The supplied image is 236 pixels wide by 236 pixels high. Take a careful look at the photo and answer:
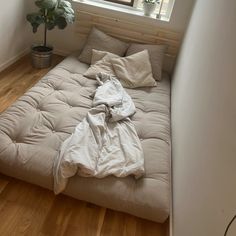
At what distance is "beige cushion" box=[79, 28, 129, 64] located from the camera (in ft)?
9.32

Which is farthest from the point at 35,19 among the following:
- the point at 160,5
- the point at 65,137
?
the point at 65,137

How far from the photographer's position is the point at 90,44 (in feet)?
9.44

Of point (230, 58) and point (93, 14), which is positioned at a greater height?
point (230, 58)

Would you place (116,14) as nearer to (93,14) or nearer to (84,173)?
(93,14)

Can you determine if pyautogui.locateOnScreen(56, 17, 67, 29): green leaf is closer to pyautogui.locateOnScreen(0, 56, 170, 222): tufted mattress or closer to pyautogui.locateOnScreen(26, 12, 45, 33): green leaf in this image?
pyautogui.locateOnScreen(26, 12, 45, 33): green leaf

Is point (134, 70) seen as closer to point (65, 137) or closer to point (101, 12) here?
point (101, 12)

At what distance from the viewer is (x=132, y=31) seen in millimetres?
2980

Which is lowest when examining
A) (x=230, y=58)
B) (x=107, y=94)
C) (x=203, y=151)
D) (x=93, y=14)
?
(x=107, y=94)

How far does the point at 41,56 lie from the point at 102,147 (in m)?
1.70

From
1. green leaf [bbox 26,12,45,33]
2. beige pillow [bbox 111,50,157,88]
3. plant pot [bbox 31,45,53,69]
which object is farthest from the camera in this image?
plant pot [bbox 31,45,53,69]

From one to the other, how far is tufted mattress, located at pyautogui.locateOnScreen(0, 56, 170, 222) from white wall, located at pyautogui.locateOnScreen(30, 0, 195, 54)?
1.08 m

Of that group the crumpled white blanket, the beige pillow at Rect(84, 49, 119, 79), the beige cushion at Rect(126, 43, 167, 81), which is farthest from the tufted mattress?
the beige cushion at Rect(126, 43, 167, 81)

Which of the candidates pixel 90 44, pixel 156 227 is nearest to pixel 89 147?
pixel 156 227

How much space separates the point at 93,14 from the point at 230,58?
2190 millimetres
